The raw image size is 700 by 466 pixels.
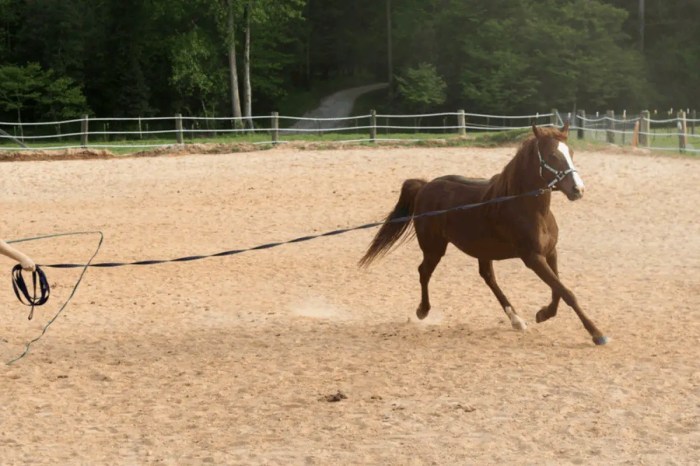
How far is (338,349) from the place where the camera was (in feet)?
30.1

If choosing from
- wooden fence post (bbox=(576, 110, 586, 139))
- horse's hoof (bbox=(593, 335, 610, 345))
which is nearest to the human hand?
horse's hoof (bbox=(593, 335, 610, 345))

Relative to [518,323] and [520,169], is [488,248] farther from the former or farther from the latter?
[520,169]

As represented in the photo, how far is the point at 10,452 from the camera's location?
6.53m

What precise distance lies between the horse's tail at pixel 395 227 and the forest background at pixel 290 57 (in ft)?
103

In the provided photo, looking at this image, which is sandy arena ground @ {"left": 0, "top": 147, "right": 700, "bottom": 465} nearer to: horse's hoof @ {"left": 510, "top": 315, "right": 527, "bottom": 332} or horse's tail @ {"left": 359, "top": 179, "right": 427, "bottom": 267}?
horse's hoof @ {"left": 510, "top": 315, "right": 527, "bottom": 332}

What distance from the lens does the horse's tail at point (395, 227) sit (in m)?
10.4

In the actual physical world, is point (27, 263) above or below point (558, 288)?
above

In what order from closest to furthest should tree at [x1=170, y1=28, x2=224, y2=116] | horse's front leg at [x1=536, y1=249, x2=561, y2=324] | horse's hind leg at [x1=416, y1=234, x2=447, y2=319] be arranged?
horse's front leg at [x1=536, y1=249, x2=561, y2=324] < horse's hind leg at [x1=416, y1=234, x2=447, y2=319] < tree at [x1=170, y1=28, x2=224, y2=116]

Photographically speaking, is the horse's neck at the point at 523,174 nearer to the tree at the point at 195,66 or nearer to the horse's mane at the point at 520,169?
the horse's mane at the point at 520,169

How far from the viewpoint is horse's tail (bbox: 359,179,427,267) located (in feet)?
34.0

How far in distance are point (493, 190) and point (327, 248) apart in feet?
18.7

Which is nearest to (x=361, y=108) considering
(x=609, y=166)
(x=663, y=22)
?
(x=663, y=22)

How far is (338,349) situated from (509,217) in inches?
74.7

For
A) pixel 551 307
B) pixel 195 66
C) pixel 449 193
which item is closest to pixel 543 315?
pixel 551 307
